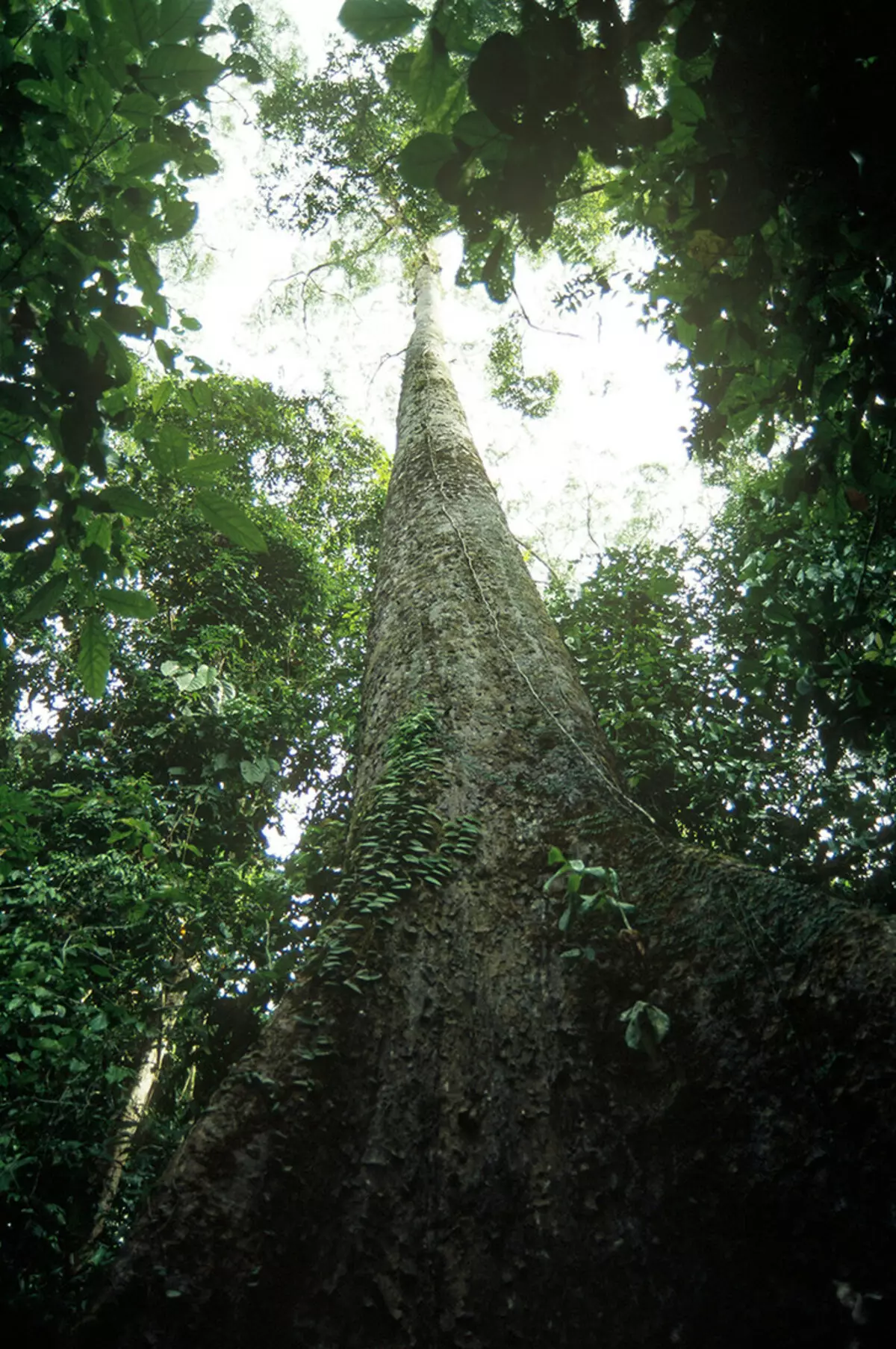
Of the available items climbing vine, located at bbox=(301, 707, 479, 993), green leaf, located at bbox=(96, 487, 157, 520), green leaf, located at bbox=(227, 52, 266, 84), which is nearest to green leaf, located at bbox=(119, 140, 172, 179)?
green leaf, located at bbox=(227, 52, 266, 84)

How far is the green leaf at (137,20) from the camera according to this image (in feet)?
3.76

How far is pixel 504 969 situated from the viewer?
1650 mm

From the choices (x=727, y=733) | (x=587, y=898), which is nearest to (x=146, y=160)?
(x=587, y=898)

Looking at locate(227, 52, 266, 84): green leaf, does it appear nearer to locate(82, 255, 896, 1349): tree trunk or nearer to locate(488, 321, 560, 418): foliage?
locate(82, 255, 896, 1349): tree trunk

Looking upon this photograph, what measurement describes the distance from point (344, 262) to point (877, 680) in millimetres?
11090

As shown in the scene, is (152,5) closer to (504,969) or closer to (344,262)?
(504,969)

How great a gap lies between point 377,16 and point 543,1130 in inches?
73.1

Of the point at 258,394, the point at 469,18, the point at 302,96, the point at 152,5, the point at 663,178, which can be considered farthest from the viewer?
the point at 302,96

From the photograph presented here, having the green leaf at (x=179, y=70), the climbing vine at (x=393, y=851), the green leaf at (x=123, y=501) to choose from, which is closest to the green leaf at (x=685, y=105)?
the green leaf at (x=179, y=70)

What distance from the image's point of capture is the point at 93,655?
1.35 meters

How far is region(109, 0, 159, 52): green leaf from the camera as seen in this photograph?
3.76 feet

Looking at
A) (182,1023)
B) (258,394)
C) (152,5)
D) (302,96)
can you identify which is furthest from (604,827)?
(302,96)

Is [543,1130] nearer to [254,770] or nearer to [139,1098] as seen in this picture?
[139,1098]

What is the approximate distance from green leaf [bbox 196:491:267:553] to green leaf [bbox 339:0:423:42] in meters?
0.73
